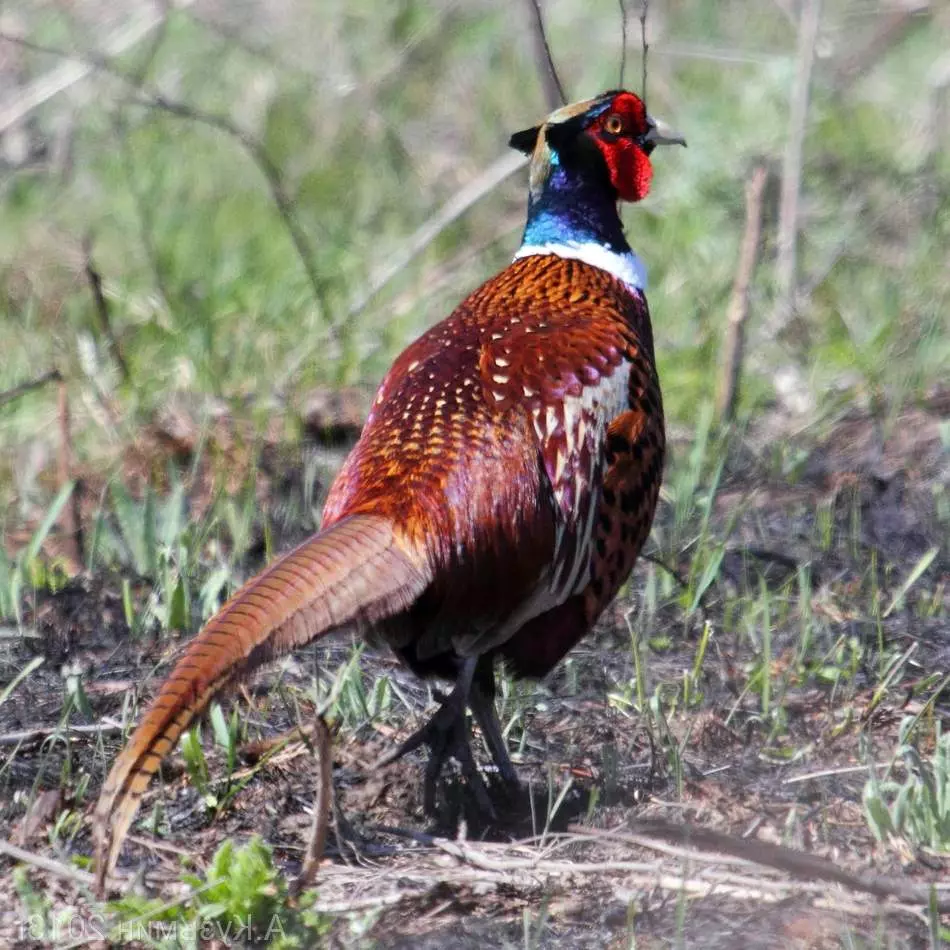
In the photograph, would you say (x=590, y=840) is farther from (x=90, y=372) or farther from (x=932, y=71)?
(x=932, y=71)

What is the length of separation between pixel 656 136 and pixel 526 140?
0.27 meters

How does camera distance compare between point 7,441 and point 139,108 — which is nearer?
point 7,441

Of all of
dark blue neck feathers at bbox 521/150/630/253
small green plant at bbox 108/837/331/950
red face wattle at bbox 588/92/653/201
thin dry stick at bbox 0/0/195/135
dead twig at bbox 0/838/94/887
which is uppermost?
thin dry stick at bbox 0/0/195/135

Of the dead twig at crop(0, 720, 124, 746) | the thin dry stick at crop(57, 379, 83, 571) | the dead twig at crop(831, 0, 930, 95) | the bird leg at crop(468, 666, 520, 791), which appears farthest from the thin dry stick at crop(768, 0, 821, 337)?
the dead twig at crop(0, 720, 124, 746)

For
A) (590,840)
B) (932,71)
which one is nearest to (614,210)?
(590,840)

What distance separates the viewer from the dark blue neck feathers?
133 inches

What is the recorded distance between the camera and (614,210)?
11.2 feet

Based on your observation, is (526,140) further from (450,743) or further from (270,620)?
(270,620)

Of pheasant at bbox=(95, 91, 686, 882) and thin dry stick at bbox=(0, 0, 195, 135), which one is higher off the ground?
thin dry stick at bbox=(0, 0, 195, 135)

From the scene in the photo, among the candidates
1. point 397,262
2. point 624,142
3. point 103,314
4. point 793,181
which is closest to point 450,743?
Result: point 624,142

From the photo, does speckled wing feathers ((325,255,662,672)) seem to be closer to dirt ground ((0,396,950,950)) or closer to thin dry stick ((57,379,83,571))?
dirt ground ((0,396,950,950))

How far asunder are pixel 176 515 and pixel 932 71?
12.9ft

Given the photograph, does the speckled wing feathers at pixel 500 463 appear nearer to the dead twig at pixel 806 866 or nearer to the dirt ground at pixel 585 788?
the dirt ground at pixel 585 788

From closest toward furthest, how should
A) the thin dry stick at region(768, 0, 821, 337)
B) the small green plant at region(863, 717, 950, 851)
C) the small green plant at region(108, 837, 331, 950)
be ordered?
the small green plant at region(108, 837, 331, 950) < the small green plant at region(863, 717, 950, 851) < the thin dry stick at region(768, 0, 821, 337)
